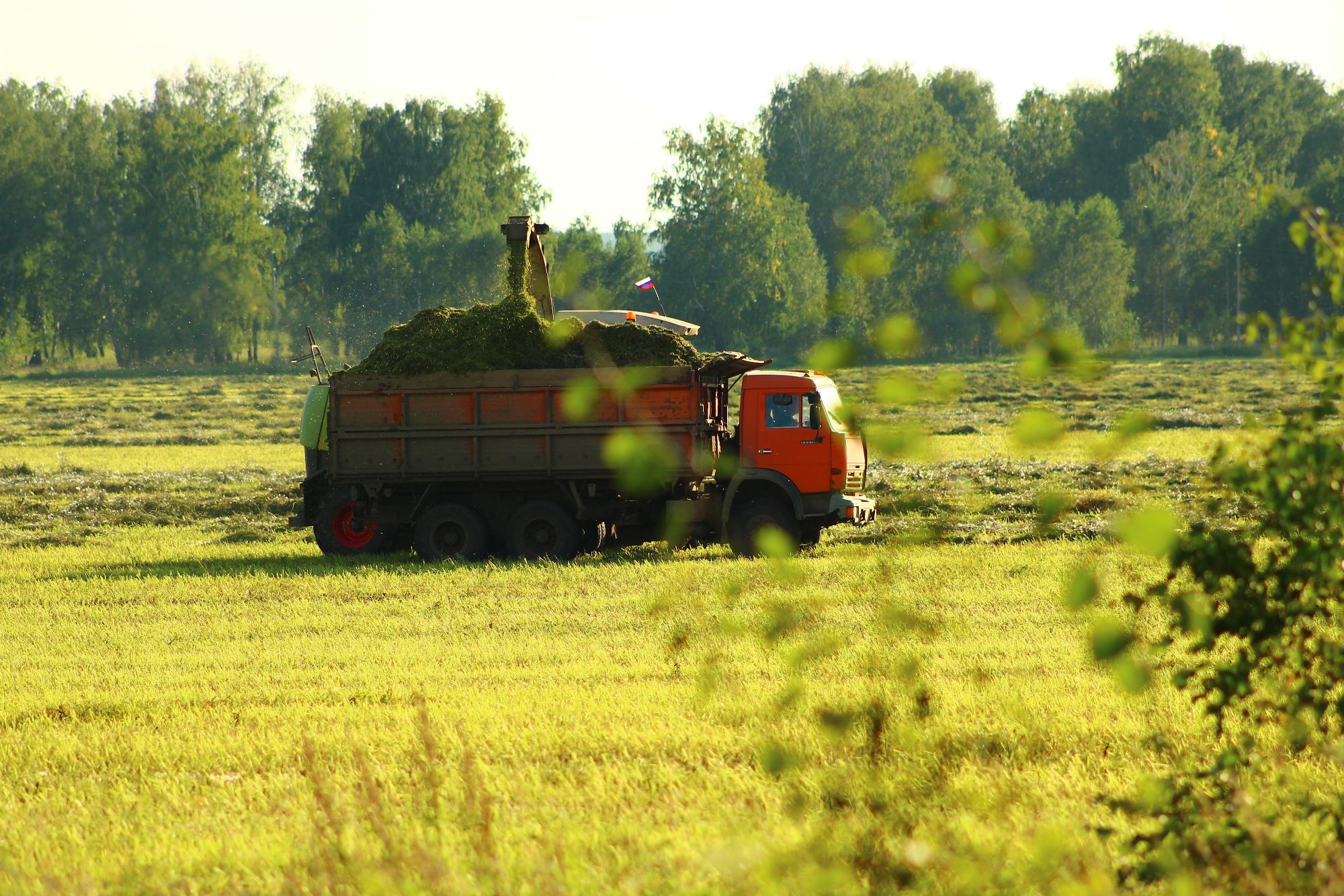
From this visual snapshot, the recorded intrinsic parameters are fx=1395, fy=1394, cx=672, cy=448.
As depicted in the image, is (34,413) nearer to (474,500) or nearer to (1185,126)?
(474,500)

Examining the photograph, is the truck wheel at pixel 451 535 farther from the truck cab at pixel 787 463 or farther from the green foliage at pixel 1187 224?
the green foliage at pixel 1187 224

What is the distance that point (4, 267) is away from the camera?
8319cm

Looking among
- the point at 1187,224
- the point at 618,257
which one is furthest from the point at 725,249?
the point at 1187,224

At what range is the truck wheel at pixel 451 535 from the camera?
17.1m

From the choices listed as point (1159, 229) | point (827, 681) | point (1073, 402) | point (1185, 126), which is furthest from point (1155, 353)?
point (1073, 402)

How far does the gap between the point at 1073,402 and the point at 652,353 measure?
12.5 metres

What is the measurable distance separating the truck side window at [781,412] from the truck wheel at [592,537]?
247 cm

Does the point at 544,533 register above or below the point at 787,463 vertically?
below

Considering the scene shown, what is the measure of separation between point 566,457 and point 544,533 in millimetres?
1055

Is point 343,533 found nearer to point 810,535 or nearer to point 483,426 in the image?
point 483,426

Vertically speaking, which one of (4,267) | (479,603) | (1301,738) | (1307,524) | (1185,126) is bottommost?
(479,603)

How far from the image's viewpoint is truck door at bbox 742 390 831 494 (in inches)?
656

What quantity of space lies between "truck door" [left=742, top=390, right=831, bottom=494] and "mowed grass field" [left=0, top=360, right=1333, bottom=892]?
3.22ft

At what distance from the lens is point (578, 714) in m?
8.76
